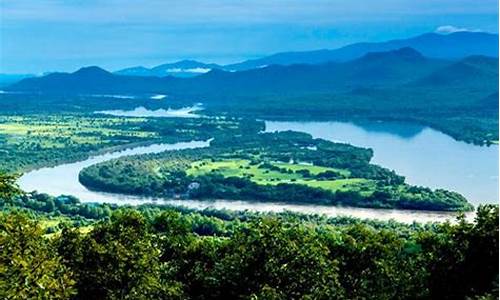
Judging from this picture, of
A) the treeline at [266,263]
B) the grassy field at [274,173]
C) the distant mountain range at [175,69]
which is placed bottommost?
the grassy field at [274,173]

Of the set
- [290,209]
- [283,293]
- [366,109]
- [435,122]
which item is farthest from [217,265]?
[366,109]

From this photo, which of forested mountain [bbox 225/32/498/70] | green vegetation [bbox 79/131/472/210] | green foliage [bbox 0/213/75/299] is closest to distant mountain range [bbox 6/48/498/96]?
forested mountain [bbox 225/32/498/70]

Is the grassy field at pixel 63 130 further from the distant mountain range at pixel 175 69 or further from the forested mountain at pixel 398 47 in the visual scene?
the distant mountain range at pixel 175 69

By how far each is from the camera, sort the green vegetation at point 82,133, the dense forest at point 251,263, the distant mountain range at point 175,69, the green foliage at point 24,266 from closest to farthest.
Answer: the green foliage at point 24,266 < the dense forest at point 251,263 < the green vegetation at point 82,133 < the distant mountain range at point 175,69

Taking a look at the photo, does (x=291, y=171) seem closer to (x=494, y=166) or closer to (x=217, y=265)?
(x=494, y=166)

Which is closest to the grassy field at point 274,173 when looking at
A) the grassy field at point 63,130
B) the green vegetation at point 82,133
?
the green vegetation at point 82,133

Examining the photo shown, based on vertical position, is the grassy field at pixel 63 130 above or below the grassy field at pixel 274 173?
above

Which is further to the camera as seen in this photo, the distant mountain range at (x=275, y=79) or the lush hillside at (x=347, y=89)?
the distant mountain range at (x=275, y=79)
